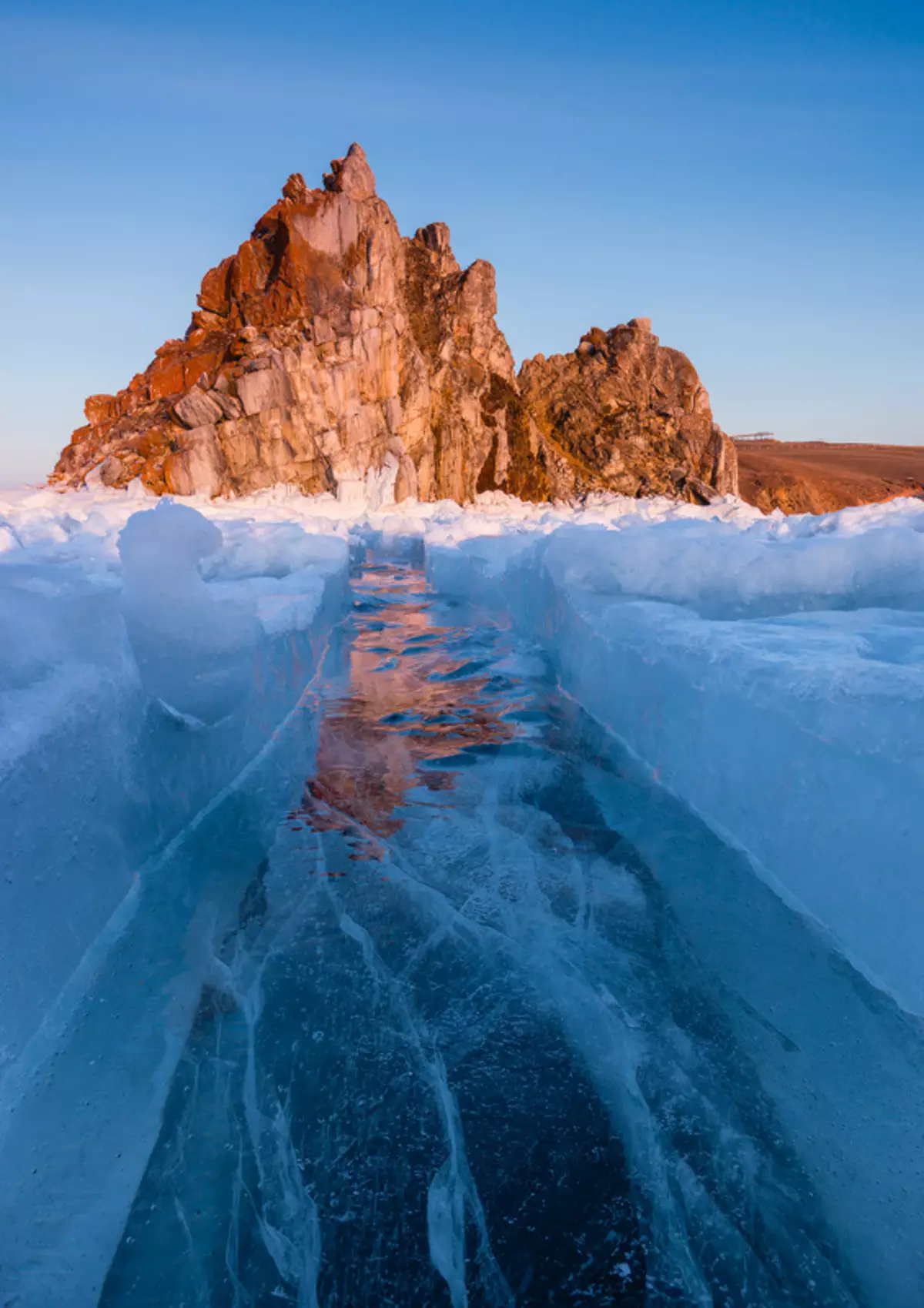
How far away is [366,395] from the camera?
142ft

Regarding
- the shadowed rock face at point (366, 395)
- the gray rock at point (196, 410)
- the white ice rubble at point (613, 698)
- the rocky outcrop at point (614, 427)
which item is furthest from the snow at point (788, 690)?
the rocky outcrop at point (614, 427)

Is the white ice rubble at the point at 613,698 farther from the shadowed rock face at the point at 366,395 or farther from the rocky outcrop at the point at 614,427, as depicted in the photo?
the rocky outcrop at the point at 614,427

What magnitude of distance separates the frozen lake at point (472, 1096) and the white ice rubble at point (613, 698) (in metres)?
0.23

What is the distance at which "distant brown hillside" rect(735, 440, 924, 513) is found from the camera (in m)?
71.0

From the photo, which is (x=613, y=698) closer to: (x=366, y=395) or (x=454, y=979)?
(x=454, y=979)

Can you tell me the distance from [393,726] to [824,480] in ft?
274

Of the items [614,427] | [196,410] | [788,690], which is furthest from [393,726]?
[614,427]

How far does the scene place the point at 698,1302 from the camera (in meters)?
1.49

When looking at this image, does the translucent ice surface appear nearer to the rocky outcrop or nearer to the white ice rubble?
the white ice rubble

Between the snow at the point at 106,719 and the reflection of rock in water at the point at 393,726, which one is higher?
the snow at the point at 106,719

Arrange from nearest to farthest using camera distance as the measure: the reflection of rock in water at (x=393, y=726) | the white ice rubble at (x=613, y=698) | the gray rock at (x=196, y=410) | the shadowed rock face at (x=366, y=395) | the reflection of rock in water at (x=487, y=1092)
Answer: the reflection of rock in water at (x=487, y=1092)
the white ice rubble at (x=613, y=698)
the reflection of rock in water at (x=393, y=726)
the gray rock at (x=196, y=410)
the shadowed rock face at (x=366, y=395)

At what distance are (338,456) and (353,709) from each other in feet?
125

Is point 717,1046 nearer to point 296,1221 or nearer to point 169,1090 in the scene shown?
point 296,1221

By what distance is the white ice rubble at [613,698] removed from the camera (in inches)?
86.4
